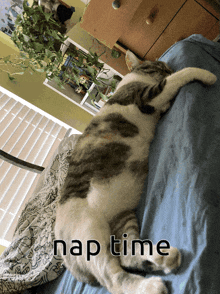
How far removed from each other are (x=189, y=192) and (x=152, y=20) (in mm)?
1791

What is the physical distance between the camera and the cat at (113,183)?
0.76m

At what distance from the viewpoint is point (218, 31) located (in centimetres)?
181

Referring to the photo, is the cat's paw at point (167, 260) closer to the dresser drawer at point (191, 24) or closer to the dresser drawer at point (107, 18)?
the dresser drawer at point (107, 18)

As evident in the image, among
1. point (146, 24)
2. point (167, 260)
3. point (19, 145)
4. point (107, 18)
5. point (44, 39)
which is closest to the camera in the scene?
point (167, 260)

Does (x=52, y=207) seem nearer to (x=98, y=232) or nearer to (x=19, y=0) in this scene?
(x=98, y=232)

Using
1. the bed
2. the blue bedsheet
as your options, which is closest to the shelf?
the bed

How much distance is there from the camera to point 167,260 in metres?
0.52

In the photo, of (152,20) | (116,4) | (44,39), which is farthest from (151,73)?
(44,39)

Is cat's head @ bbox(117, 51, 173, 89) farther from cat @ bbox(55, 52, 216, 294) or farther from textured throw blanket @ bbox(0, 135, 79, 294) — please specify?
textured throw blanket @ bbox(0, 135, 79, 294)

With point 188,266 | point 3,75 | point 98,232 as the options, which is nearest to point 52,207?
point 98,232

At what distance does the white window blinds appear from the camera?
2.20 m

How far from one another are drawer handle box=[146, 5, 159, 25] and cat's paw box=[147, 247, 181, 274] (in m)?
1.89

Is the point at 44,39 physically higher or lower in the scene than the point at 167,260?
lower

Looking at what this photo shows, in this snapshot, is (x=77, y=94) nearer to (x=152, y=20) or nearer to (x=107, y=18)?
(x=107, y=18)
